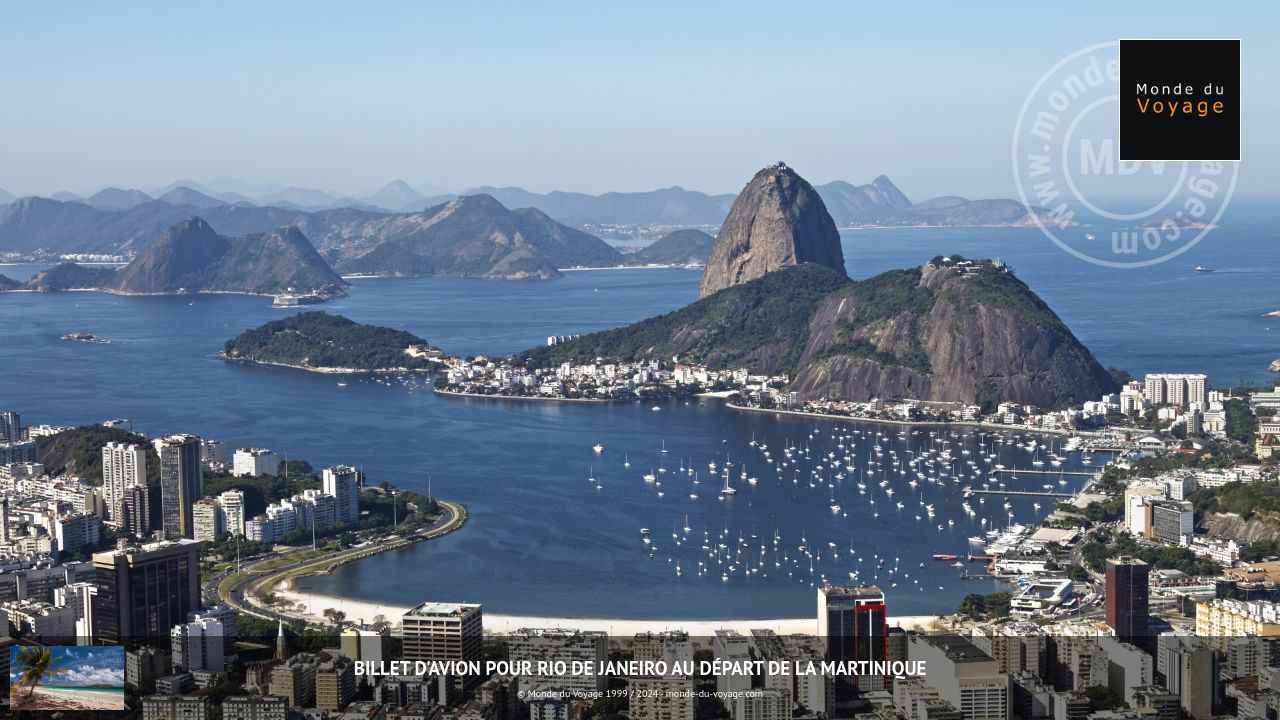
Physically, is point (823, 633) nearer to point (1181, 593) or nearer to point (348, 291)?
point (1181, 593)

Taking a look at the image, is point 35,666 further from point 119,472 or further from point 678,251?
point 678,251

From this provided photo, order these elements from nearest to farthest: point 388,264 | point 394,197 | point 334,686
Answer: point 334,686 → point 388,264 → point 394,197

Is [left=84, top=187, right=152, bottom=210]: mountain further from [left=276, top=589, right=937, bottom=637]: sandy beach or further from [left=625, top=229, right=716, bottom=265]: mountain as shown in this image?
[left=276, top=589, right=937, bottom=637]: sandy beach

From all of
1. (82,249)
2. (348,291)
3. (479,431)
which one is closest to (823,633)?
(479,431)

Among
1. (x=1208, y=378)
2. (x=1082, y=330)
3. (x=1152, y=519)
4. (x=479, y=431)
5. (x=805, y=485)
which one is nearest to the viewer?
(x=1152, y=519)

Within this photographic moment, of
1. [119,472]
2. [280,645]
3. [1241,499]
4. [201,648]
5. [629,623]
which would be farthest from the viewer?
[119,472]

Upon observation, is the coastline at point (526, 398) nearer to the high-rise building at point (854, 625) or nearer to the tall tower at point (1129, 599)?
the tall tower at point (1129, 599)

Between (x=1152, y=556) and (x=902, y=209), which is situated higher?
(x=902, y=209)

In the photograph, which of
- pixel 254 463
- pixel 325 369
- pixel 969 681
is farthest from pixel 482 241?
pixel 969 681

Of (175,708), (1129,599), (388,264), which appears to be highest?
(388,264)
